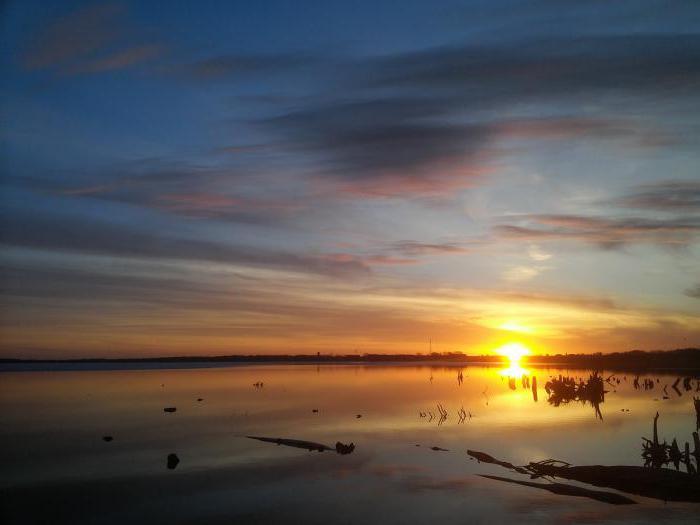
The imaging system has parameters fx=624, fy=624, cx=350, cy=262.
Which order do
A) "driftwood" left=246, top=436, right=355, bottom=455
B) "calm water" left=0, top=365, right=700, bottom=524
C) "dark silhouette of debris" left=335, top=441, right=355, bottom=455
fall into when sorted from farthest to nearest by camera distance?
"driftwood" left=246, top=436, right=355, bottom=455 < "dark silhouette of debris" left=335, top=441, right=355, bottom=455 < "calm water" left=0, top=365, right=700, bottom=524

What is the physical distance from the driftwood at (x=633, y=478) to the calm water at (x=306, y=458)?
100cm

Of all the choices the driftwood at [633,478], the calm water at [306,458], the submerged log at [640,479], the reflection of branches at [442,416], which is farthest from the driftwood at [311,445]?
the reflection of branches at [442,416]

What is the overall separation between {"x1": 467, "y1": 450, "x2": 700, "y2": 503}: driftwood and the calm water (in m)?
1.00

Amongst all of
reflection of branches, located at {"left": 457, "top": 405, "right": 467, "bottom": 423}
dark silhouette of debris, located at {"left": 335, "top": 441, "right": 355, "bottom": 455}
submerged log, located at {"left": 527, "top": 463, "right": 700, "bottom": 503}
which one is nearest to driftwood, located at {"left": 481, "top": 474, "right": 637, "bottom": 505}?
submerged log, located at {"left": 527, "top": 463, "right": 700, "bottom": 503}

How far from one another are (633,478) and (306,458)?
42.8 ft

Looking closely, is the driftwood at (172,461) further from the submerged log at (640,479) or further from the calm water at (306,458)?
the submerged log at (640,479)

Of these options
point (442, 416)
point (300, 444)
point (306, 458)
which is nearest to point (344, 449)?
point (306, 458)

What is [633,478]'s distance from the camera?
21.0m

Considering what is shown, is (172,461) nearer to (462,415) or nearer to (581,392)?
(462,415)

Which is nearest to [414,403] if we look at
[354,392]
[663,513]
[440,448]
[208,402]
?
[354,392]

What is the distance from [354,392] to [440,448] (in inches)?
1278

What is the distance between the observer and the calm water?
19.0m

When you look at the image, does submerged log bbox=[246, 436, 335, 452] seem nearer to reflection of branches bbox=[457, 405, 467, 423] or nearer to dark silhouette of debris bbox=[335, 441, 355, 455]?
dark silhouette of debris bbox=[335, 441, 355, 455]

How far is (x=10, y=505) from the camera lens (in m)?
19.7
